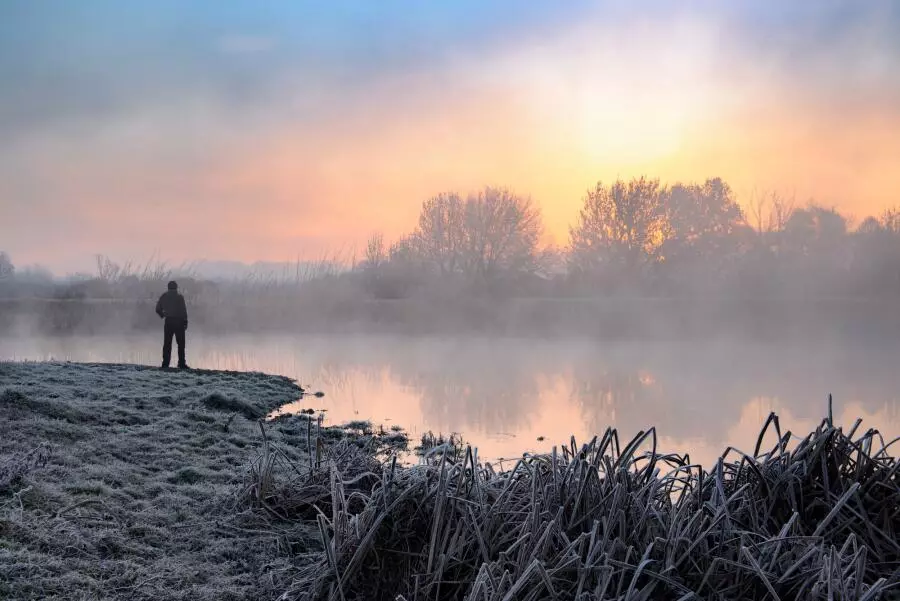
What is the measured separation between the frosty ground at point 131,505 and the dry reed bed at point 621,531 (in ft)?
3.13

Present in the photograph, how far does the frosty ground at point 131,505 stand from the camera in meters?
3.60

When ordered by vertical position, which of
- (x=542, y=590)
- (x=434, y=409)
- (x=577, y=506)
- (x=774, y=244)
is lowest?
(x=434, y=409)

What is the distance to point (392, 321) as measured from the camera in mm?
39375

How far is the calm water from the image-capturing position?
440 inches

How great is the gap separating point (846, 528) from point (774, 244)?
47.9 m

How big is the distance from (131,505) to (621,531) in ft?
12.2

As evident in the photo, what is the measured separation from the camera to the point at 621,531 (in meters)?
2.52

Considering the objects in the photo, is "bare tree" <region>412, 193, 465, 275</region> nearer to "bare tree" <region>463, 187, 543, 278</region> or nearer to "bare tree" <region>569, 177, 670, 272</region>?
"bare tree" <region>463, 187, 543, 278</region>

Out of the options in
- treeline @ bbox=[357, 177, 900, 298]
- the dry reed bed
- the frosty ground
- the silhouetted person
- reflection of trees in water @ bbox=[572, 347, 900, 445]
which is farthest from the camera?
treeline @ bbox=[357, 177, 900, 298]

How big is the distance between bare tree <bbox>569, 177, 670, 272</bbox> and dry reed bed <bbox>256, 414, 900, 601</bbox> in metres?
44.5

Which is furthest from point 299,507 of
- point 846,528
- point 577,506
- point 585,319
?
point 585,319

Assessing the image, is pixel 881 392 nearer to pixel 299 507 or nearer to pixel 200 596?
pixel 299 507

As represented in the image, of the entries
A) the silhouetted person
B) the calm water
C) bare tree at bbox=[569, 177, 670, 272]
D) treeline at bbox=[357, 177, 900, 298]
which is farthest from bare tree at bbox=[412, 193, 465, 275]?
the silhouetted person

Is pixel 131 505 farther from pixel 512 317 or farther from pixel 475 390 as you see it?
pixel 512 317
